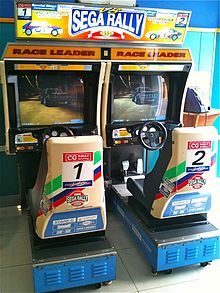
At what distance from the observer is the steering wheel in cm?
289

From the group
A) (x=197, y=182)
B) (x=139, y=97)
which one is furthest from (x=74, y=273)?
(x=139, y=97)

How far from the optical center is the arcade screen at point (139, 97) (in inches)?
131

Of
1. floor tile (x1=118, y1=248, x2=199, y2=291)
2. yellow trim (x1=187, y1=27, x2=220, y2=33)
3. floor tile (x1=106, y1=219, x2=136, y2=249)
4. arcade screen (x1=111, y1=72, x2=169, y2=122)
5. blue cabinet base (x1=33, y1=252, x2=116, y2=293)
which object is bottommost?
floor tile (x1=106, y1=219, x2=136, y2=249)

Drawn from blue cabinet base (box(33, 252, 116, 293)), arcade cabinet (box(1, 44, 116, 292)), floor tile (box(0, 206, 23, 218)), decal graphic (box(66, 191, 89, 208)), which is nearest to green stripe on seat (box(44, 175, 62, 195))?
arcade cabinet (box(1, 44, 116, 292))

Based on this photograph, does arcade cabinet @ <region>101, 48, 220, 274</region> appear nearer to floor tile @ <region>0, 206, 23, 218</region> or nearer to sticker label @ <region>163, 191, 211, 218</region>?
sticker label @ <region>163, 191, 211, 218</region>

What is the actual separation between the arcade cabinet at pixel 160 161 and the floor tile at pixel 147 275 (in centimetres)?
7

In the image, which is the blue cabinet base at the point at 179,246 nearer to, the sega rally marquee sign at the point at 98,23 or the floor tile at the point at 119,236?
the floor tile at the point at 119,236

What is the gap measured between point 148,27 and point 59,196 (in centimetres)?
207

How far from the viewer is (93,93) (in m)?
3.13

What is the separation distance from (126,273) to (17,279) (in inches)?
35.2

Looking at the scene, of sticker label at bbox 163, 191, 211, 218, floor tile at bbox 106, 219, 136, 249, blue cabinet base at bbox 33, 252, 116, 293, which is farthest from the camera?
floor tile at bbox 106, 219, 136, 249

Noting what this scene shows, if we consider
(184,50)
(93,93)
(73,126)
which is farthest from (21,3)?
(184,50)

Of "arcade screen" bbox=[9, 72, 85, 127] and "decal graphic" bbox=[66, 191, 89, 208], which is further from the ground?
"arcade screen" bbox=[9, 72, 85, 127]

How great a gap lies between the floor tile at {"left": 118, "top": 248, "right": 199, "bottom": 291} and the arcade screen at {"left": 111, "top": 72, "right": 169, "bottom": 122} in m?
1.43
